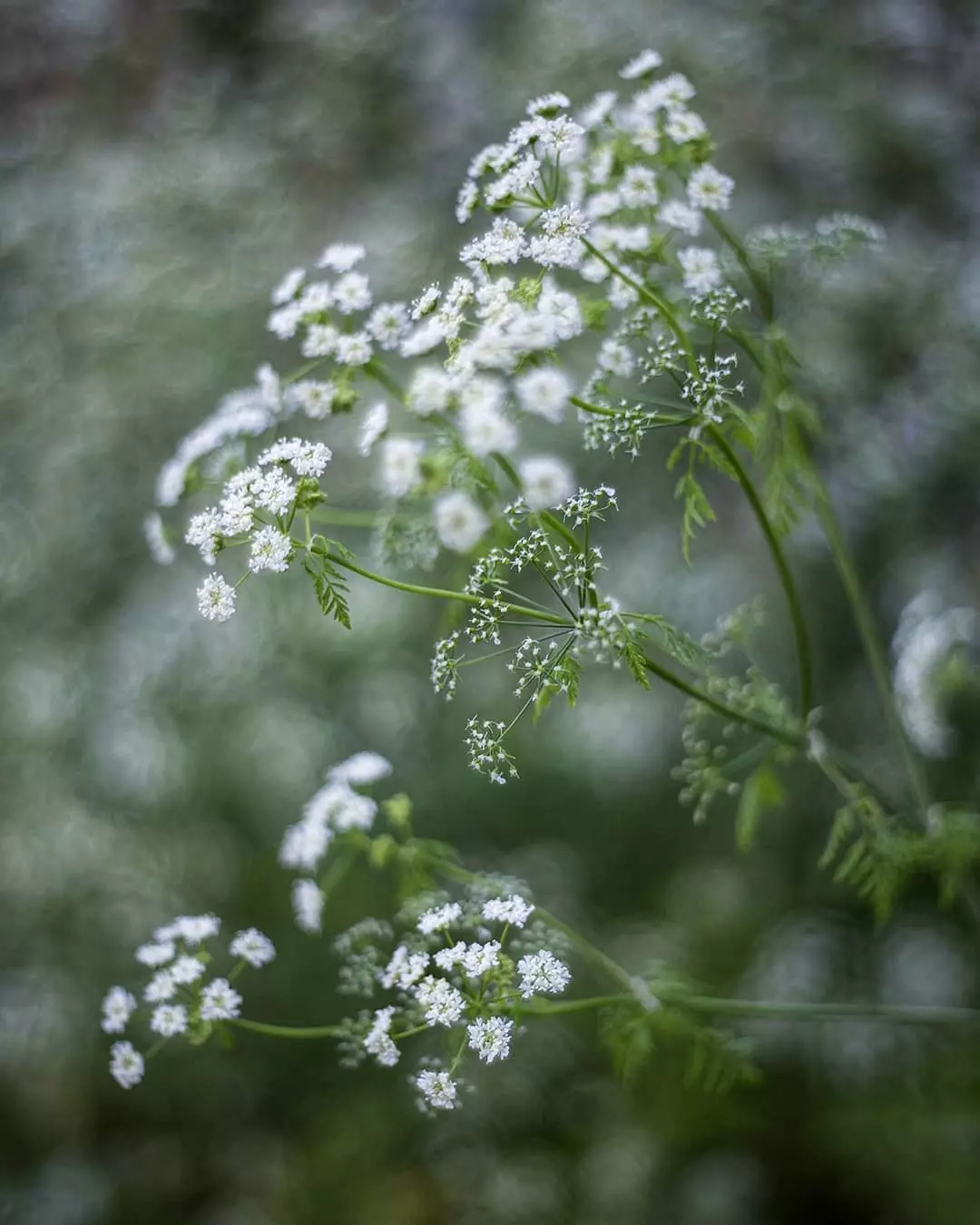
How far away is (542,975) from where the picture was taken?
1.01m

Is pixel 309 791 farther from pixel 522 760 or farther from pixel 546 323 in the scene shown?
pixel 546 323

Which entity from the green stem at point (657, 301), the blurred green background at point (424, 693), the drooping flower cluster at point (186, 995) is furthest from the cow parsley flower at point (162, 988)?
the blurred green background at point (424, 693)

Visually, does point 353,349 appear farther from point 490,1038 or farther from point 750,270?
point 490,1038

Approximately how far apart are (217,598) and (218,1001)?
1.58 ft

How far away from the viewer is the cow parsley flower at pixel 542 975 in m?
0.99

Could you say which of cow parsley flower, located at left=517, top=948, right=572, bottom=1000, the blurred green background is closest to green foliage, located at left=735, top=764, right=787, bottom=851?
cow parsley flower, located at left=517, top=948, right=572, bottom=1000

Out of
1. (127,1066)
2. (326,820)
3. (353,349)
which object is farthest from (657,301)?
(127,1066)

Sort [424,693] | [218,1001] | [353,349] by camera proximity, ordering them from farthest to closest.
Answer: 1. [424,693]
2. [218,1001]
3. [353,349]

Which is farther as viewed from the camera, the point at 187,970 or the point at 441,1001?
the point at 187,970

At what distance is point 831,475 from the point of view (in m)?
2.48

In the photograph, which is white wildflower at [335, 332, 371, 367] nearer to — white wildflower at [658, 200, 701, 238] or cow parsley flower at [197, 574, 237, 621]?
cow parsley flower at [197, 574, 237, 621]

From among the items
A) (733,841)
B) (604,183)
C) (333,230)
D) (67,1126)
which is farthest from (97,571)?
(604,183)

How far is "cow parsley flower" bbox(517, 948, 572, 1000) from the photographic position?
99 centimetres

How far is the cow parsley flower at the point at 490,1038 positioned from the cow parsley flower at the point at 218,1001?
34 centimetres
